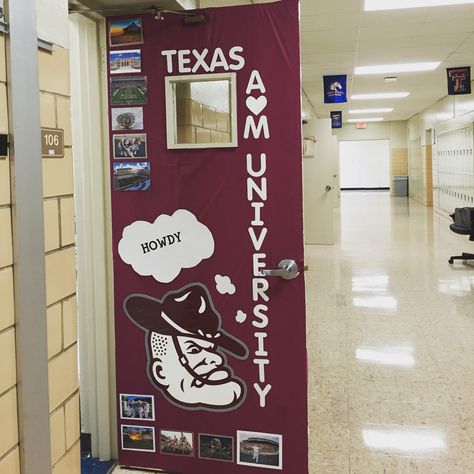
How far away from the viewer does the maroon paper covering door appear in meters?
2.32

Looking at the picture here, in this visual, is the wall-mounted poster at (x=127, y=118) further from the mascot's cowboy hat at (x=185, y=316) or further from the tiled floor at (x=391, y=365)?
the tiled floor at (x=391, y=365)

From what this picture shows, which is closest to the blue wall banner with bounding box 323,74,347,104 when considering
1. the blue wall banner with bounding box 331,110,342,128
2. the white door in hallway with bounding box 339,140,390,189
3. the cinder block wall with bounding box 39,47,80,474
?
the blue wall banner with bounding box 331,110,342,128

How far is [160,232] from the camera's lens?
2.50 m

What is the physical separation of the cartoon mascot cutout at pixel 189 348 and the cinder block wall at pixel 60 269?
32.8 inches

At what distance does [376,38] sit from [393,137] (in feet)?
57.0

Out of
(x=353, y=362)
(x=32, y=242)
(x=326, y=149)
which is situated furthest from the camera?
(x=326, y=149)

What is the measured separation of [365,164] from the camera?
27.5m

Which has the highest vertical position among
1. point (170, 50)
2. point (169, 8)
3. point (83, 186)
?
point (169, 8)

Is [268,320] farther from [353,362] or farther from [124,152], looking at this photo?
[353,362]

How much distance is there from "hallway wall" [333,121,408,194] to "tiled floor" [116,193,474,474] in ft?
52.3

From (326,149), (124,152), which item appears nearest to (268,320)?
(124,152)

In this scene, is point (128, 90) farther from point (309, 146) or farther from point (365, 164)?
point (365, 164)

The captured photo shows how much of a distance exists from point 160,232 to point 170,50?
76 cm

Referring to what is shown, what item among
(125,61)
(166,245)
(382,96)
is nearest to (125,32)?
(125,61)
